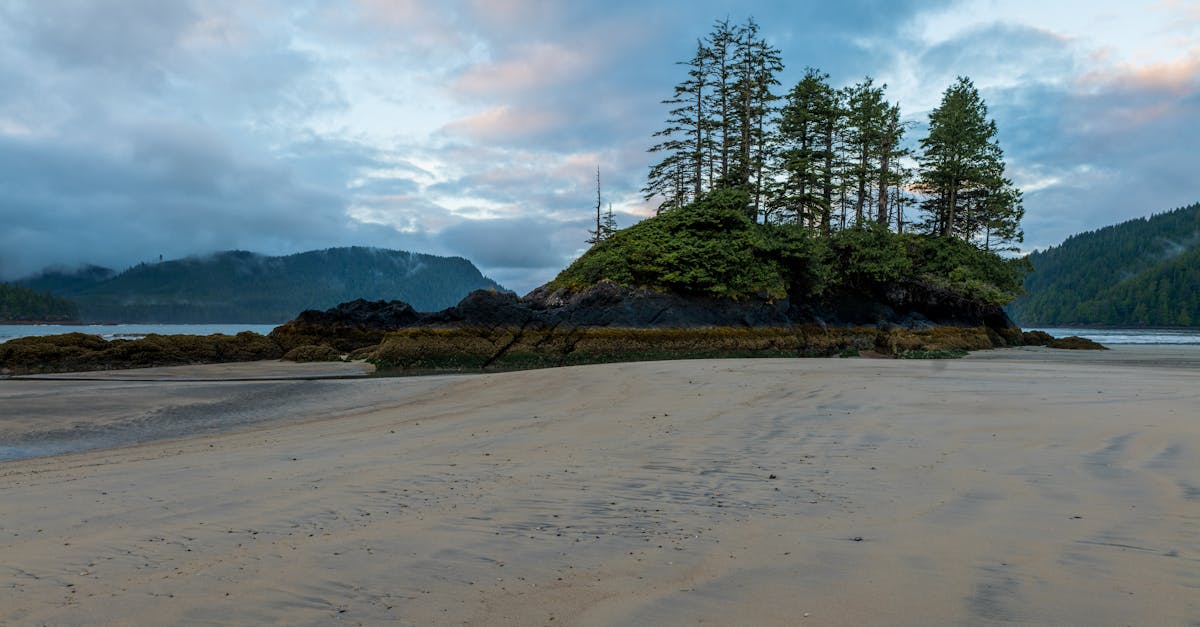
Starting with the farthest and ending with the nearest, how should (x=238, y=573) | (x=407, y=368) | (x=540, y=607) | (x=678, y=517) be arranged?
1. (x=407, y=368)
2. (x=678, y=517)
3. (x=238, y=573)
4. (x=540, y=607)

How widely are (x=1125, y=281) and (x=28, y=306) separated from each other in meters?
251

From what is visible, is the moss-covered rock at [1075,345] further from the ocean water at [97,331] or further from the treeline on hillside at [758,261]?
the ocean water at [97,331]

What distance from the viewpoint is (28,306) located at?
445 ft

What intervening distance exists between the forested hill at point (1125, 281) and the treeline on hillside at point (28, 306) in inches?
7934

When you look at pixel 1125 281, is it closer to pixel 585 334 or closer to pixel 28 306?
pixel 585 334

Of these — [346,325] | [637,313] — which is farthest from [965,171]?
[346,325]

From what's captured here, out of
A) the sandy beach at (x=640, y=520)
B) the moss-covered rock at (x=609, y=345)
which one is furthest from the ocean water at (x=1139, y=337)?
the sandy beach at (x=640, y=520)

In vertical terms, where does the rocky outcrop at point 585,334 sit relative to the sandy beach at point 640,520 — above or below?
above

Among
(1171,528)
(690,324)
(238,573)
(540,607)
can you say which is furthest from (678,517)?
(690,324)

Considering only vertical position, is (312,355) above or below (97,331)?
above

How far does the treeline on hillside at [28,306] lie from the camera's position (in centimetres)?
13375

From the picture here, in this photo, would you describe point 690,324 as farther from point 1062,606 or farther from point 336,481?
point 1062,606

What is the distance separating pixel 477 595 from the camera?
2881mm

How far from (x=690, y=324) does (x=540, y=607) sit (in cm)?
2583
